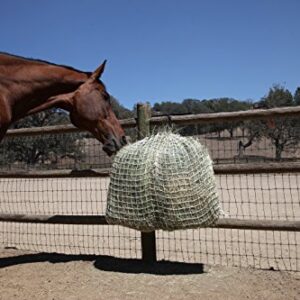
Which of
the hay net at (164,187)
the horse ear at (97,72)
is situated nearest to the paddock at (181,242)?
the hay net at (164,187)

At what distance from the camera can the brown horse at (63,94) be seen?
435 centimetres

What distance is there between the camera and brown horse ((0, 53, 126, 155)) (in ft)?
14.3

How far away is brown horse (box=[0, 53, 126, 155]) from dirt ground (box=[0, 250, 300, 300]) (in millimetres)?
1207

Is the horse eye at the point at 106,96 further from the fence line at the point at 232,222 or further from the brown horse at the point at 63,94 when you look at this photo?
the fence line at the point at 232,222

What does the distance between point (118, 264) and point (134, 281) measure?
533mm

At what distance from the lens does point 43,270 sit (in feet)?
14.8

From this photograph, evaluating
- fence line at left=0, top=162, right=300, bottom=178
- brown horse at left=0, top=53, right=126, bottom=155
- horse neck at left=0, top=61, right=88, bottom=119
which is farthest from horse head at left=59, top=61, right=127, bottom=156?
fence line at left=0, top=162, right=300, bottom=178

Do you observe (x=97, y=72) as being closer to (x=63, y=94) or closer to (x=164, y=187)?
(x=63, y=94)

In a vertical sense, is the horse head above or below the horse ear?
below

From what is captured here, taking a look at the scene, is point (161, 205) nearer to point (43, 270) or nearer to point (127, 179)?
point (127, 179)

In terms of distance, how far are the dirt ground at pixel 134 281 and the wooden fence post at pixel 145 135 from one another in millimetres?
113

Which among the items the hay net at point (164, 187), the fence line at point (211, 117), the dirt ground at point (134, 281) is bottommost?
the dirt ground at point (134, 281)

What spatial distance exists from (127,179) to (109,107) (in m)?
0.88

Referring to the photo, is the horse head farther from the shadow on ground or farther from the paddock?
the shadow on ground
